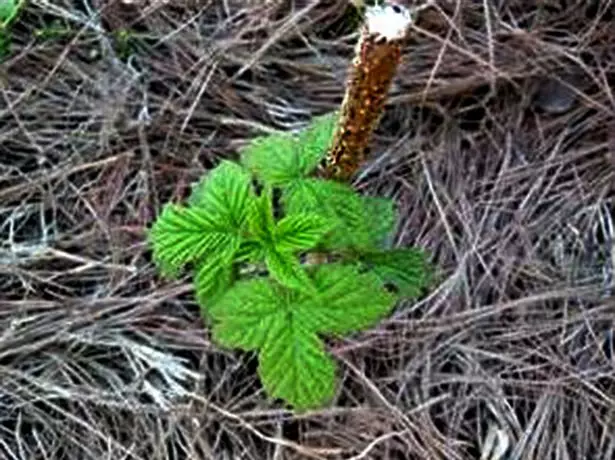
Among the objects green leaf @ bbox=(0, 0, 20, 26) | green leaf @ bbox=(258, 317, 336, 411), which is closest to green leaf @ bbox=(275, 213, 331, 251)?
green leaf @ bbox=(258, 317, 336, 411)

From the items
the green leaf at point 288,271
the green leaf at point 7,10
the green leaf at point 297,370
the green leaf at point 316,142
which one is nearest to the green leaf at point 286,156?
the green leaf at point 316,142

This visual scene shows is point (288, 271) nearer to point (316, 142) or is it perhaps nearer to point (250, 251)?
point (250, 251)

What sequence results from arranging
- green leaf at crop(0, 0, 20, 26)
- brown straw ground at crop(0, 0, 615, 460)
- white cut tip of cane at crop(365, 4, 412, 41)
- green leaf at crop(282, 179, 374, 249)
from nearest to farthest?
white cut tip of cane at crop(365, 4, 412, 41), green leaf at crop(282, 179, 374, 249), brown straw ground at crop(0, 0, 615, 460), green leaf at crop(0, 0, 20, 26)

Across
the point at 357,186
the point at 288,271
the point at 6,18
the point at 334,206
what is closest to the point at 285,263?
the point at 288,271

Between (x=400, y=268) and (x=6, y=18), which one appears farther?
(x=6, y=18)

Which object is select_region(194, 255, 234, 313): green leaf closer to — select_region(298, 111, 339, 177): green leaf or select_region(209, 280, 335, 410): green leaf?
select_region(209, 280, 335, 410): green leaf

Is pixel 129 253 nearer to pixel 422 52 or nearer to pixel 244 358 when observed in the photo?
pixel 244 358
